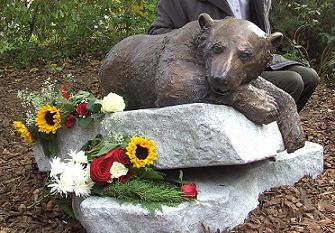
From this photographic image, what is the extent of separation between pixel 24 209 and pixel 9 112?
2118 mm

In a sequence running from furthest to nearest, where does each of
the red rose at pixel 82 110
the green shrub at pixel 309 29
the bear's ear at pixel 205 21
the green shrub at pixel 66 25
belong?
the green shrub at pixel 66 25 → the green shrub at pixel 309 29 → the red rose at pixel 82 110 → the bear's ear at pixel 205 21

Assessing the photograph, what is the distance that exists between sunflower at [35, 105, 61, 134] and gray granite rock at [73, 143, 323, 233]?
18.8 inches

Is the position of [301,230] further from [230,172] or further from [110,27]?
[110,27]

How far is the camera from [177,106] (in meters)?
2.89

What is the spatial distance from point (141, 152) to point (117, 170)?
0.51ft

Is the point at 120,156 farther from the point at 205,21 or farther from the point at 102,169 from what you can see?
the point at 205,21

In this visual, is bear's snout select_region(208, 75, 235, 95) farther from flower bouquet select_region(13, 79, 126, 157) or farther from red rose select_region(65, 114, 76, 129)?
red rose select_region(65, 114, 76, 129)

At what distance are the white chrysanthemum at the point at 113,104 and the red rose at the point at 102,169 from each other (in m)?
0.34

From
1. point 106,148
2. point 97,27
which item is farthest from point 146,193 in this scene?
point 97,27

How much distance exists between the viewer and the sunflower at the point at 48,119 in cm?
338

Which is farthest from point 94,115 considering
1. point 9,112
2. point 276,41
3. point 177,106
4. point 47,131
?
point 9,112

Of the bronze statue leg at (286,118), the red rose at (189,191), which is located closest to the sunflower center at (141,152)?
the red rose at (189,191)

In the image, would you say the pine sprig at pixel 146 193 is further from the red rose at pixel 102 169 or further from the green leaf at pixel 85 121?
the green leaf at pixel 85 121

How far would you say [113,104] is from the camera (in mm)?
3178
